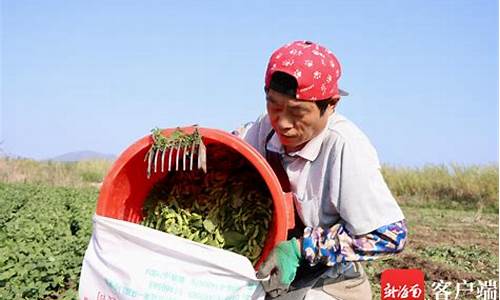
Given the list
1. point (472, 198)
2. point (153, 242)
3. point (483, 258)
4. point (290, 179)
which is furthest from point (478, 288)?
point (472, 198)

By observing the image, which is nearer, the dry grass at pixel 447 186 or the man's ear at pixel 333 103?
the man's ear at pixel 333 103

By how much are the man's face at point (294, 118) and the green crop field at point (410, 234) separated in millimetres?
2631

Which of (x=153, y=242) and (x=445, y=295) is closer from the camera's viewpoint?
(x=153, y=242)

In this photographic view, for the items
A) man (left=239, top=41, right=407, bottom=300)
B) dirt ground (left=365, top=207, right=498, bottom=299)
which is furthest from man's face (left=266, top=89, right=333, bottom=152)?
dirt ground (left=365, top=207, right=498, bottom=299)

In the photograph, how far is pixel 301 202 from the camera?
2328mm

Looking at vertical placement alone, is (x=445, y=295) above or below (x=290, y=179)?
below

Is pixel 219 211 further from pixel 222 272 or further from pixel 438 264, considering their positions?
pixel 438 264

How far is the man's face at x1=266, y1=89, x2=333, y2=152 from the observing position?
2.21 m

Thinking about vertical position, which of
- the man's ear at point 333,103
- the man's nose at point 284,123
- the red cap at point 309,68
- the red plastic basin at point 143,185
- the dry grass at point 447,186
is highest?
the red cap at point 309,68

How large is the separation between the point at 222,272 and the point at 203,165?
40 centimetres

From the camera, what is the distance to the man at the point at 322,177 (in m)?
2.18

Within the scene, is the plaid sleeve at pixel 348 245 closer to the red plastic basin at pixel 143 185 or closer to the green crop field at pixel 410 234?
the red plastic basin at pixel 143 185

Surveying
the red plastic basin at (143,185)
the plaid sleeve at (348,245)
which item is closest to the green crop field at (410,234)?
the red plastic basin at (143,185)

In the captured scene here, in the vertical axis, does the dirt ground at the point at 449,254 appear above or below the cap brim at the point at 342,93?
below
